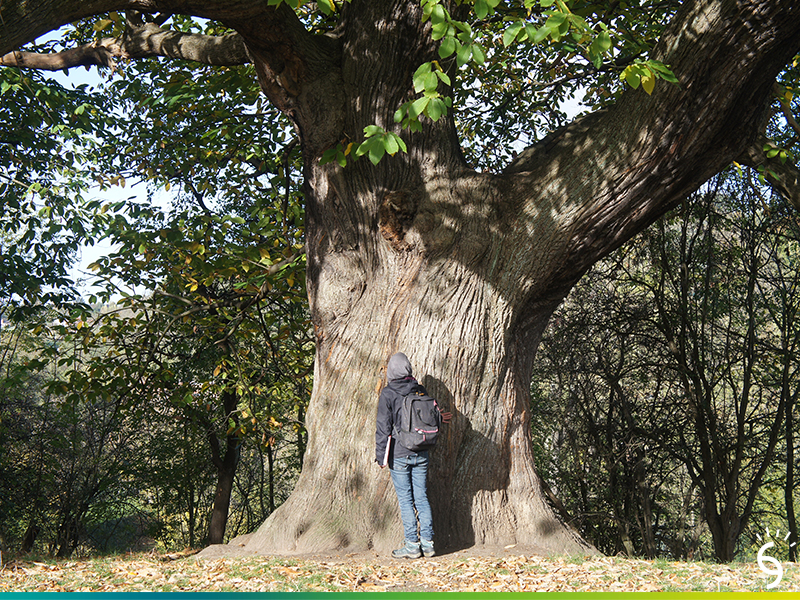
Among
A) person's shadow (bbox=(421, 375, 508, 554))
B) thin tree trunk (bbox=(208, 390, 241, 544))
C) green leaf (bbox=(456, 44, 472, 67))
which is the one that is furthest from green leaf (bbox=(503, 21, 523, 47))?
thin tree trunk (bbox=(208, 390, 241, 544))

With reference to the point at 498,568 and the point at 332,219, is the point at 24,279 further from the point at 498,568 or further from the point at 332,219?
the point at 498,568

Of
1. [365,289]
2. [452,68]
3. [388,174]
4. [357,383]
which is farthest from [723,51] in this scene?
[357,383]

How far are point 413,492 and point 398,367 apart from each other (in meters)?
1.11

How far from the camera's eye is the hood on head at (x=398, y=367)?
544 cm

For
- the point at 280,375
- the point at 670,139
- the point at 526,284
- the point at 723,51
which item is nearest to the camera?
the point at 723,51

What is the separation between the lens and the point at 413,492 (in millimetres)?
5480

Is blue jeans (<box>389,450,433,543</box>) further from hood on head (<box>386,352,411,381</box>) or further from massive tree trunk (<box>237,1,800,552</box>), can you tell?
hood on head (<box>386,352,411,381</box>)

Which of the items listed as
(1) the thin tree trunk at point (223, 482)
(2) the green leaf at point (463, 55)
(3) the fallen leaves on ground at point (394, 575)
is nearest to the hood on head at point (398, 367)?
(3) the fallen leaves on ground at point (394, 575)

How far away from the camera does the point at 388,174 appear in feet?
19.5

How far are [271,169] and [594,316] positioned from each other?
5840 mm

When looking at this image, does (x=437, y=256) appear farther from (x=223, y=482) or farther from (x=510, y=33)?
(x=223, y=482)

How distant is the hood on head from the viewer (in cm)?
544

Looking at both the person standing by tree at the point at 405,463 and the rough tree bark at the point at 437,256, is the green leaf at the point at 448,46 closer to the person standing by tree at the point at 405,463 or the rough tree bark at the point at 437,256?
the rough tree bark at the point at 437,256

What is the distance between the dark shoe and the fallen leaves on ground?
0.26 feet
